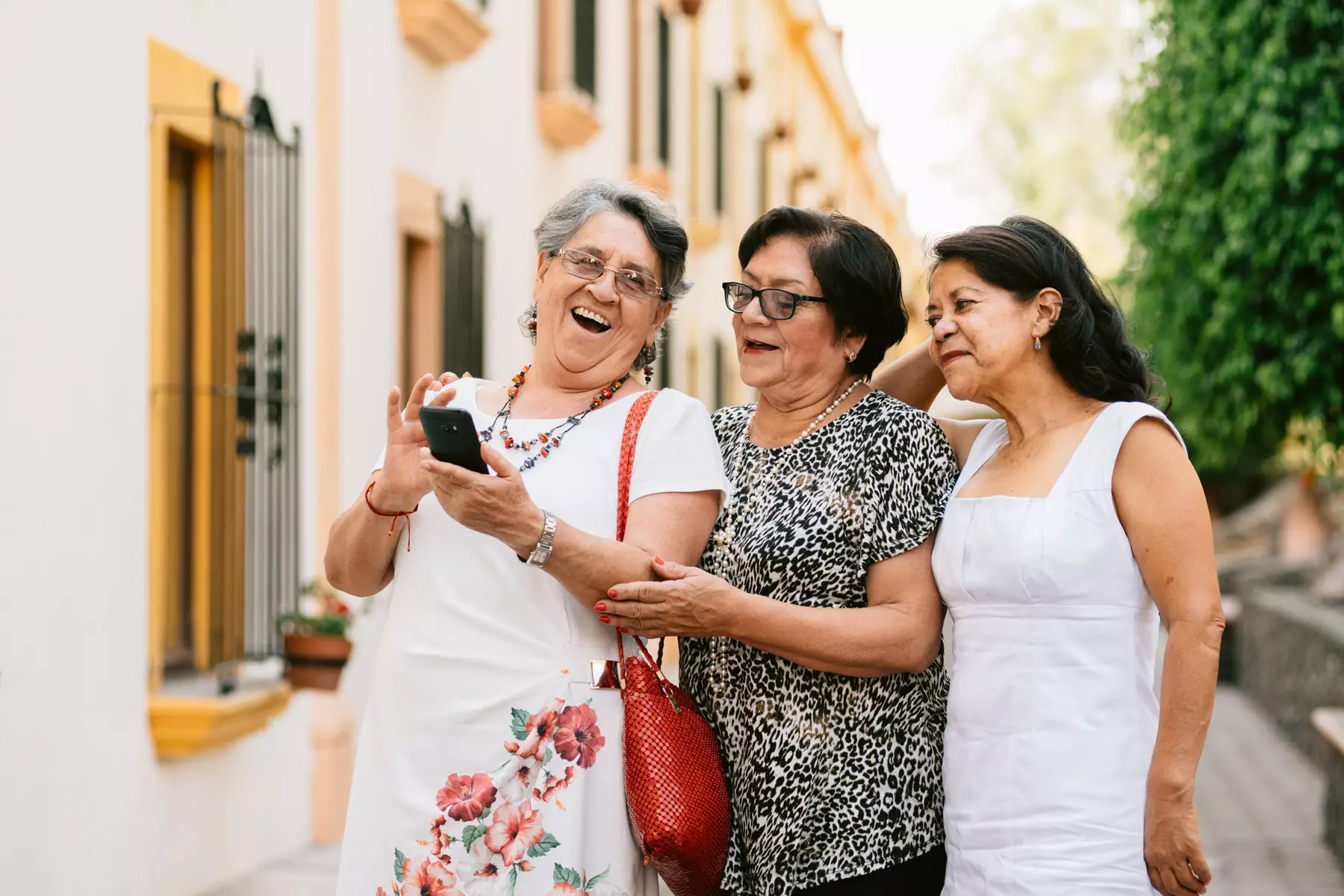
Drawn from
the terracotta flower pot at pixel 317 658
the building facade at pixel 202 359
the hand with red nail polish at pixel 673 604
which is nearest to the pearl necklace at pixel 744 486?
the hand with red nail polish at pixel 673 604

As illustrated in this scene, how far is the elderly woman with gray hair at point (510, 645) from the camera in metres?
2.60

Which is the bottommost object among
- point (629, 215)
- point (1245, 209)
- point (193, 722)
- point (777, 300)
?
point (193, 722)

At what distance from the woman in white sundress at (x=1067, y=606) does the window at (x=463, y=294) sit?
5.87 meters

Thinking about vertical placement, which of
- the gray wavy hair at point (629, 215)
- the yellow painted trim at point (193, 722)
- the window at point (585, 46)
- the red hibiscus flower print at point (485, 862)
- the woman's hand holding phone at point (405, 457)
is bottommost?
the yellow painted trim at point (193, 722)

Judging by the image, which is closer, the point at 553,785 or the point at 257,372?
the point at 553,785

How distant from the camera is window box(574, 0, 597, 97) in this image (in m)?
10.9

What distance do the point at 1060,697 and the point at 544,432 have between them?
3.24 ft

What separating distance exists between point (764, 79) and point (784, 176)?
6.96 feet

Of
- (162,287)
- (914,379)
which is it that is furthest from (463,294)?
(914,379)

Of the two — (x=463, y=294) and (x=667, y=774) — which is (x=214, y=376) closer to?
(x=463, y=294)

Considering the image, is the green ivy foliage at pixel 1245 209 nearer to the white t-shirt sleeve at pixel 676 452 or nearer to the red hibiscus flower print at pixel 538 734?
the white t-shirt sleeve at pixel 676 452

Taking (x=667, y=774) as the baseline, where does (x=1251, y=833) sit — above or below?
below

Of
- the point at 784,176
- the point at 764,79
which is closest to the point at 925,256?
the point at 764,79

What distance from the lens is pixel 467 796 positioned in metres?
2.61
